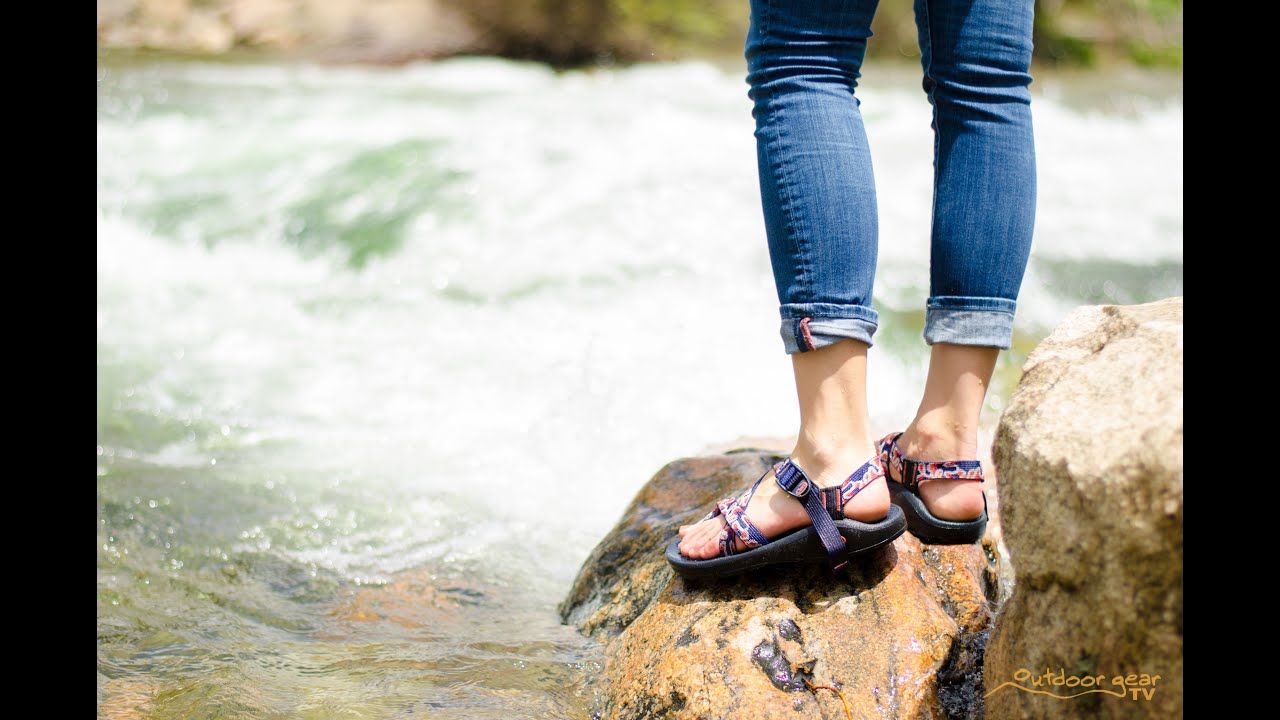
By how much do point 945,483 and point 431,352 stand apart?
9.22 ft

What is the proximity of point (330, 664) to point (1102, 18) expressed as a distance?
1479 centimetres

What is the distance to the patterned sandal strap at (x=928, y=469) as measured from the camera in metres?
1.59

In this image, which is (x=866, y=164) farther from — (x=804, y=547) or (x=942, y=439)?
(x=804, y=547)

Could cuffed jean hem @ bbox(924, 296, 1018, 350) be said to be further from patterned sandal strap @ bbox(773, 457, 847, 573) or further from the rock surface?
patterned sandal strap @ bbox(773, 457, 847, 573)

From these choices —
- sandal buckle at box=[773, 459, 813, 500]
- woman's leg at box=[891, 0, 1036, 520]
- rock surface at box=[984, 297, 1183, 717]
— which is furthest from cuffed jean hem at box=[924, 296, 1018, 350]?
sandal buckle at box=[773, 459, 813, 500]

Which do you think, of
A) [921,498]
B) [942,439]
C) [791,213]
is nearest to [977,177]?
[791,213]

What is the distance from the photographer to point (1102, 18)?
45.9 ft

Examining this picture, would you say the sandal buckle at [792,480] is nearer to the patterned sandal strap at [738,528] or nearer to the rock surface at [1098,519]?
the patterned sandal strap at [738,528]

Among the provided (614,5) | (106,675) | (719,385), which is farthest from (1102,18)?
(106,675)

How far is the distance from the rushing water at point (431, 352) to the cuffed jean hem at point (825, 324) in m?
0.68

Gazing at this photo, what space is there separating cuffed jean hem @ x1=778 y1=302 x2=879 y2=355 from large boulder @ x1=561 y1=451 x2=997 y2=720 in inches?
16.6

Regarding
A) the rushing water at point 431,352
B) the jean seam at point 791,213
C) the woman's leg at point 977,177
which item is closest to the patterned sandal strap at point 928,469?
the woman's leg at point 977,177

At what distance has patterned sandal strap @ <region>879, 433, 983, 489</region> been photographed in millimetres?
1589

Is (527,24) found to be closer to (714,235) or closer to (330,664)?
(714,235)
